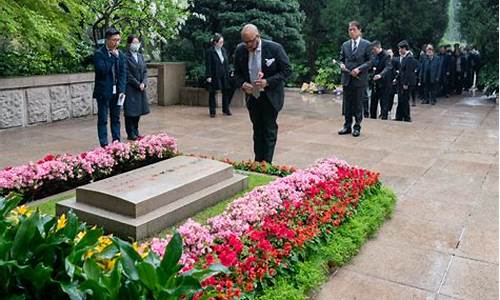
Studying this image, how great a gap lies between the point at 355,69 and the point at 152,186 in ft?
19.3

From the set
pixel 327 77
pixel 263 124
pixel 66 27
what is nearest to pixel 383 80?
pixel 263 124

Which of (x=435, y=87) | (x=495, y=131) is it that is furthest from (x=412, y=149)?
(x=435, y=87)

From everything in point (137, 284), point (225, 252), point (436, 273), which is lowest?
point (436, 273)

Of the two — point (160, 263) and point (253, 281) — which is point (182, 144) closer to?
point (253, 281)

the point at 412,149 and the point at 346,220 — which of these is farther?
the point at 412,149

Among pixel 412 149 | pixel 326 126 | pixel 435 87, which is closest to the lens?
pixel 412 149

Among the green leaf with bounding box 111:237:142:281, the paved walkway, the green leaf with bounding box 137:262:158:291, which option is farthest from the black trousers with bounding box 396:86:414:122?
the green leaf with bounding box 137:262:158:291

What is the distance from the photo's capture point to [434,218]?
5602 millimetres

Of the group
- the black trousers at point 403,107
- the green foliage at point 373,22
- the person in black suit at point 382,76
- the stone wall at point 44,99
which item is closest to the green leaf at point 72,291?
the stone wall at point 44,99

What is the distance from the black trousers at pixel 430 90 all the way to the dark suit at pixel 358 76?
27.2 ft

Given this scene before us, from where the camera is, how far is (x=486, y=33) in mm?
18156

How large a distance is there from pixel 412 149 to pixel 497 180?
2.04m

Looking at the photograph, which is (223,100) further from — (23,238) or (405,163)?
(23,238)

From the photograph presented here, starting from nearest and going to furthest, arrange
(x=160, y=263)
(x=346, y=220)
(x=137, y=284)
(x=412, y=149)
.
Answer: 1. (x=137, y=284)
2. (x=160, y=263)
3. (x=346, y=220)
4. (x=412, y=149)
